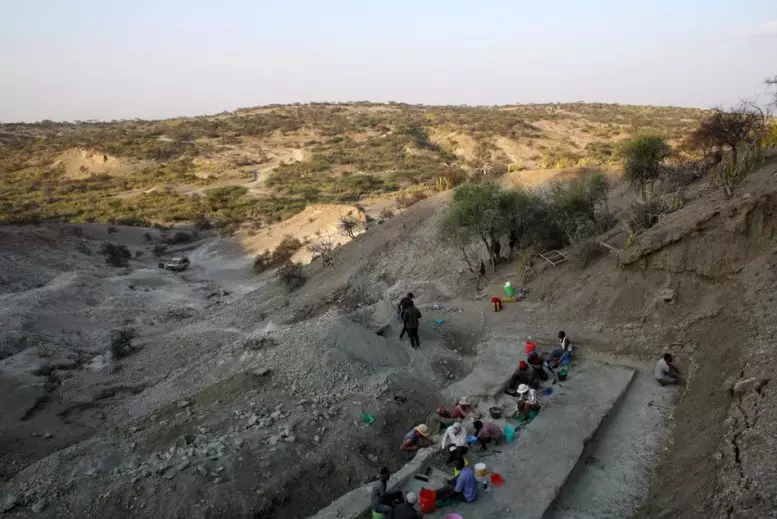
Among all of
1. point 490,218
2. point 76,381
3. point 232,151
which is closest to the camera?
point 76,381

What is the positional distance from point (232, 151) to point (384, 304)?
178 feet

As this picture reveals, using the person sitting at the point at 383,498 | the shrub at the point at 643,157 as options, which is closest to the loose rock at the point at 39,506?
the person sitting at the point at 383,498

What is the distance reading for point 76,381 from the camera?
13516 millimetres

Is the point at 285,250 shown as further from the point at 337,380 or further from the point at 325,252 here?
the point at 337,380

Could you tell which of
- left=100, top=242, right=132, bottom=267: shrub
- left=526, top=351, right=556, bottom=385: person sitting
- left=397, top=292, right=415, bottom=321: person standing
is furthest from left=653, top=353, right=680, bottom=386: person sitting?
left=100, top=242, right=132, bottom=267: shrub

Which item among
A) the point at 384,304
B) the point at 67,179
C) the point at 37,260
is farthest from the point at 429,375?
the point at 67,179

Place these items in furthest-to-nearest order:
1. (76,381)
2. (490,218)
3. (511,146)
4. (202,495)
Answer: (511,146)
(490,218)
(76,381)
(202,495)

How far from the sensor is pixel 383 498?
634 centimetres

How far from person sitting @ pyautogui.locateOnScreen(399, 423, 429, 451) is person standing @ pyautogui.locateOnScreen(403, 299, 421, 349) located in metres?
3.61

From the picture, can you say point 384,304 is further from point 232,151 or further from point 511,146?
point 232,151

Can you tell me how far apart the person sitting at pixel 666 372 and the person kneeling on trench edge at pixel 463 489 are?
4365mm

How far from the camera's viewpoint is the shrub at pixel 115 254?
28.0 meters

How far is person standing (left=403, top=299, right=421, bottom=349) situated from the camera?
11656mm

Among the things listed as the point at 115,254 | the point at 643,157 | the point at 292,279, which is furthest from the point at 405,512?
the point at 115,254
